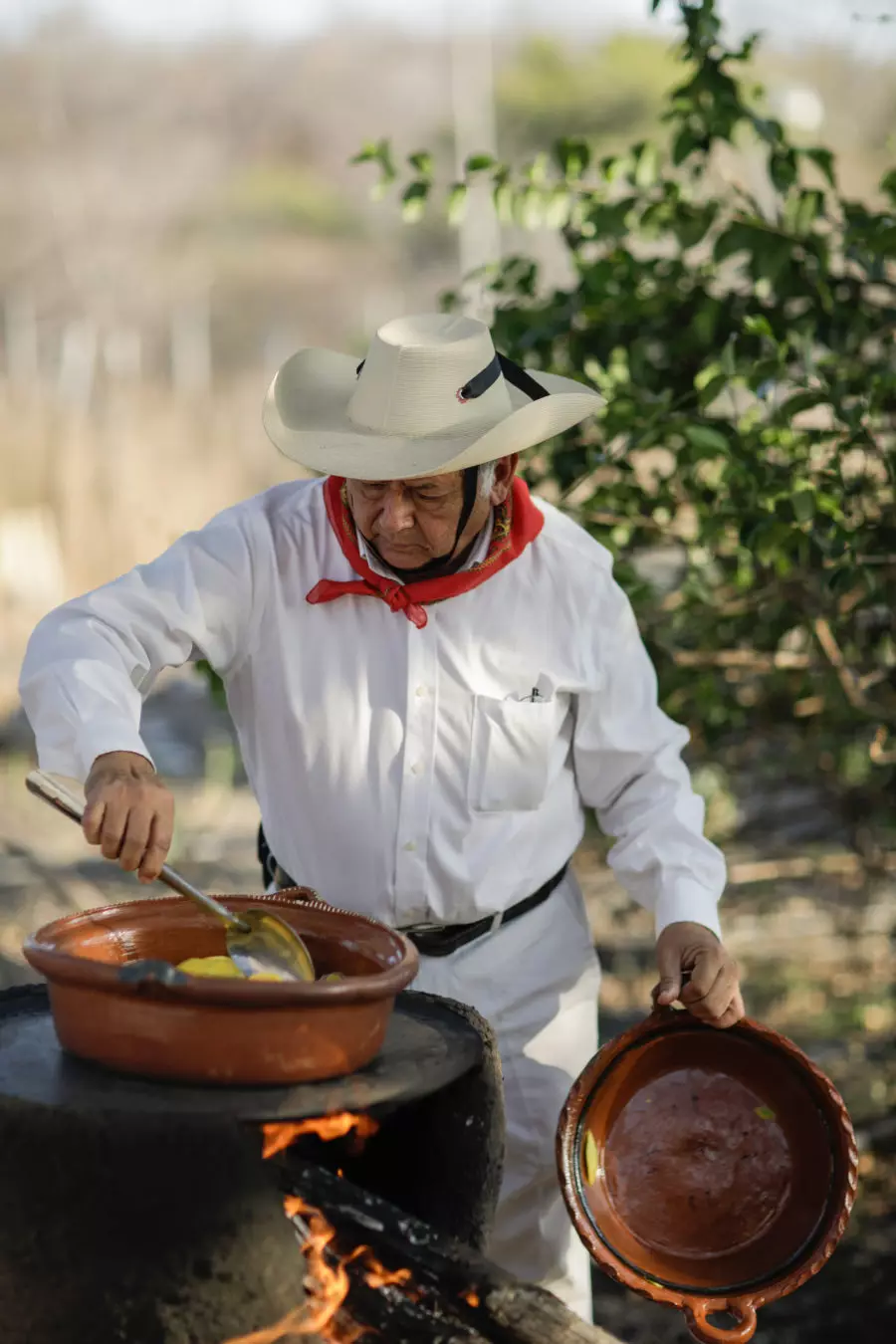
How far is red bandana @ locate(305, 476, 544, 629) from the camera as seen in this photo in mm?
2703

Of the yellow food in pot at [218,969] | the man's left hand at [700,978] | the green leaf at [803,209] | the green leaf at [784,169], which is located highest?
the green leaf at [784,169]

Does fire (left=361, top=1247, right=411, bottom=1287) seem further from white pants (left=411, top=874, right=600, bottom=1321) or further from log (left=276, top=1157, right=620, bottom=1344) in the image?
white pants (left=411, top=874, right=600, bottom=1321)

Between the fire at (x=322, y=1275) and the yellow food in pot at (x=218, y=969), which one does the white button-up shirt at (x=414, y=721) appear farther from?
the fire at (x=322, y=1275)

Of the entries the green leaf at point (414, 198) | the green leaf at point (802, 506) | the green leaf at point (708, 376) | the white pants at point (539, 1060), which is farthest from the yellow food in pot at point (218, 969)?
the green leaf at point (414, 198)

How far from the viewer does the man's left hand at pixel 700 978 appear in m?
2.48

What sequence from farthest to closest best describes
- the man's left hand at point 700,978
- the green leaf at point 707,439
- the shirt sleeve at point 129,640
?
the green leaf at point 707,439 → the man's left hand at point 700,978 → the shirt sleeve at point 129,640

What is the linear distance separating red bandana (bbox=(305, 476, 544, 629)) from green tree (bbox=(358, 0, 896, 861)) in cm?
46

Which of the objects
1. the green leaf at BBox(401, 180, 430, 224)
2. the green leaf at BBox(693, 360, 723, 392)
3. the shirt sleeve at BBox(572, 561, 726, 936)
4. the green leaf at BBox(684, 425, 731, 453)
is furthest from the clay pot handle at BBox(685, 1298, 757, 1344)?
the green leaf at BBox(401, 180, 430, 224)

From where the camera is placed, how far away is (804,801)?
272 inches

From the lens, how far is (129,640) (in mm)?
2561

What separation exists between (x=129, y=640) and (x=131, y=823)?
0.49 m

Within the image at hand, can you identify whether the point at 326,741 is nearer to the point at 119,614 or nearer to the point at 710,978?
the point at 119,614

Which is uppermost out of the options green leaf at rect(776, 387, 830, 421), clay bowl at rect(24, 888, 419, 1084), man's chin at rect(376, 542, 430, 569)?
green leaf at rect(776, 387, 830, 421)

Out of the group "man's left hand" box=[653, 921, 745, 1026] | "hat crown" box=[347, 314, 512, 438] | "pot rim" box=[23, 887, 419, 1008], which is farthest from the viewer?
"hat crown" box=[347, 314, 512, 438]
